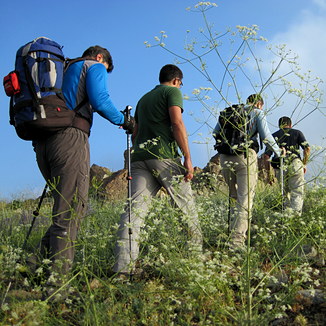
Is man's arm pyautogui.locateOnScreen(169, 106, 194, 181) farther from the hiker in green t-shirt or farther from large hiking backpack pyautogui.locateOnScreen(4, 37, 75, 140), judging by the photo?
large hiking backpack pyautogui.locateOnScreen(4, 37, 75, 140)

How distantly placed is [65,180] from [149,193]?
3.55ft

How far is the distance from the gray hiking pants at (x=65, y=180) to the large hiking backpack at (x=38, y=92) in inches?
5.1

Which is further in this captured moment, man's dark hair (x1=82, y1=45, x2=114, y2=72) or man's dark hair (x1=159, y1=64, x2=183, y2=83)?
man's dark hair (x1=159, y1=64, x2=183, y2=83)

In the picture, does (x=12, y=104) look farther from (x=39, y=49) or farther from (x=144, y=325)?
(x=144, y=325)

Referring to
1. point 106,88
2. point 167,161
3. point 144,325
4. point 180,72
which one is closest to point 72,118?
point 106,88

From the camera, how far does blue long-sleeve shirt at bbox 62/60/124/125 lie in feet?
13.9

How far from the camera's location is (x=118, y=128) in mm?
4660

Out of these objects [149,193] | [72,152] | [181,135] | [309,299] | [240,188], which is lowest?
[309,299]

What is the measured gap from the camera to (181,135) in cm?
466

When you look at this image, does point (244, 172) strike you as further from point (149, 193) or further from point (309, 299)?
point (309, 299)

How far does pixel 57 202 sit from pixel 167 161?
4.15ft

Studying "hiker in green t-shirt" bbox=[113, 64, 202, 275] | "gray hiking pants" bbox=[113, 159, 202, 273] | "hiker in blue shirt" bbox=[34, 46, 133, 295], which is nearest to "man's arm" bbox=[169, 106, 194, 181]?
"hiker in green t-shirt" bbox=[113, 64, 202, 275]

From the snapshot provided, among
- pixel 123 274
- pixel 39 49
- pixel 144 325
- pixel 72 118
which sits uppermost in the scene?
pixel 39 49

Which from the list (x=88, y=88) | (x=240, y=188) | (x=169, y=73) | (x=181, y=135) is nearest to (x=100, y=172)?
(x=240, y=188)
